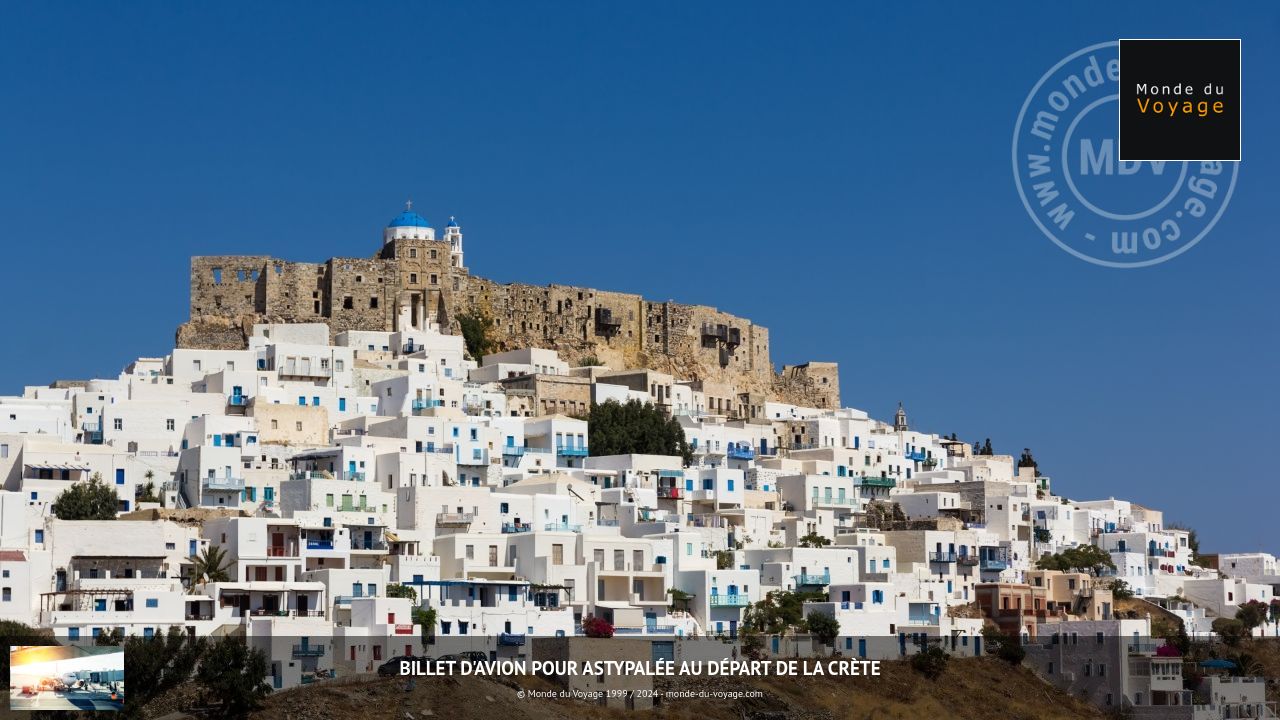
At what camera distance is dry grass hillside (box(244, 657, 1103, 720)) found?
52594mm

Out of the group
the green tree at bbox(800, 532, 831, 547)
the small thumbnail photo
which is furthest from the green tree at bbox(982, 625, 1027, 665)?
the small thumbnail photo

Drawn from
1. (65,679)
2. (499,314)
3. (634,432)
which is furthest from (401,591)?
(499,314)

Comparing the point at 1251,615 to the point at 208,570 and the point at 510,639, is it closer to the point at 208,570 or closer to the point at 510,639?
the point at 510,639

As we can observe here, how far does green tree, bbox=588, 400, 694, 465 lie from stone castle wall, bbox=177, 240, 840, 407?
12493 millimetres

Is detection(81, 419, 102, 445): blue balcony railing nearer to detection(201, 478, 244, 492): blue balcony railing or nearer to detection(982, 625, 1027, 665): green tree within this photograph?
detection(201, 478, 244, 492): blue balcony railing

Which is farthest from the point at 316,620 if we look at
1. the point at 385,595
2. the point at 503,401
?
the point at 503,401

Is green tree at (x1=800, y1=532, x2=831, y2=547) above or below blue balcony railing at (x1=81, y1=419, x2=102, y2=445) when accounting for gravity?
below

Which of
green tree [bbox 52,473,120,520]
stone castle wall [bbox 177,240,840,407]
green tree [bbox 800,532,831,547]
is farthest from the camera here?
stone castle wall [bbox 177,240,840,407]

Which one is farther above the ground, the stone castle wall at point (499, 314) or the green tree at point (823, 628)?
the stone castle wall at point (499, 314)

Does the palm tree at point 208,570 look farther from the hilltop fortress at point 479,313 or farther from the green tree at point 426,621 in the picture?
the hilltop fortress at point 479,313

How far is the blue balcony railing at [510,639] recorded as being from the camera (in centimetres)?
5788

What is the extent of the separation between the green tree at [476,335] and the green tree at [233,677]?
3913cm

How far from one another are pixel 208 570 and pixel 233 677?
7.81m

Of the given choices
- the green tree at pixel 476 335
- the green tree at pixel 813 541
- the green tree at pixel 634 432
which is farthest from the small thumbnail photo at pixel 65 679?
the green tree at pixel 476 335
